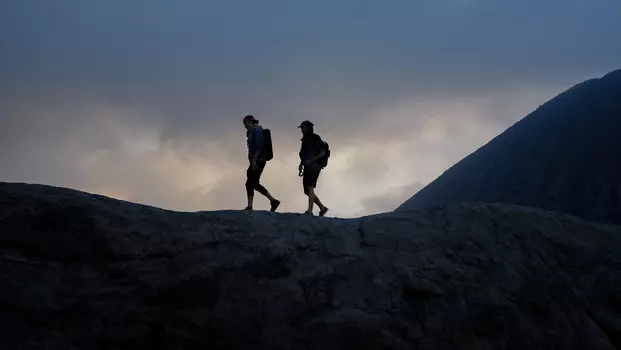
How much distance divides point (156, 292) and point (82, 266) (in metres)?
0.94

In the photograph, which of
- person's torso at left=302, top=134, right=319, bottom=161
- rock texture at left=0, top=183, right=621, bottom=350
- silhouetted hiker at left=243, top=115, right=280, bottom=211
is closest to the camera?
rock texture at left=0, top=183, right=621, bottom=350

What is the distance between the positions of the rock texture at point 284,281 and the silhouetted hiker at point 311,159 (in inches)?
49.3

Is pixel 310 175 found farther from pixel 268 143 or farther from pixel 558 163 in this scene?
pixel 558 163

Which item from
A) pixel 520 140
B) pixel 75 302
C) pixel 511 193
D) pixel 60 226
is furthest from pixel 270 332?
pixel 520 140

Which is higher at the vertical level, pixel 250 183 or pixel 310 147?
pixel 310 147

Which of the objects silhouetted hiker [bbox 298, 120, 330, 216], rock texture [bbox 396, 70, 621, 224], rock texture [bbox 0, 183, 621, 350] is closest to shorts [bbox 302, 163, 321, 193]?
silhouetted hiker [bbox 298, 120, 330, 216]

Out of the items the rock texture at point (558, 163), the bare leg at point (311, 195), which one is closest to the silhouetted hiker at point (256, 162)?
the bare leg at point (311, 195)

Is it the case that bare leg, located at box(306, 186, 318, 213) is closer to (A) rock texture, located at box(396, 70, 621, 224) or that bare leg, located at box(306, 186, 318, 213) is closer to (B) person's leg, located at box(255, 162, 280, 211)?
(B) person's leg, located at box(255, 162, 280, 211)

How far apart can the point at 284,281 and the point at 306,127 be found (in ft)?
11.5

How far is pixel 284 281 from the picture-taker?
712cm

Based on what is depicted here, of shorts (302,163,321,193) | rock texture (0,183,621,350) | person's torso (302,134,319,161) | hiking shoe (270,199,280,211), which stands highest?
person's torso (302,134,319,161)

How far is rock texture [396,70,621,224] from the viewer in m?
13.4

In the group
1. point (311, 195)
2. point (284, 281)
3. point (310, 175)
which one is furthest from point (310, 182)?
point (284, 281)

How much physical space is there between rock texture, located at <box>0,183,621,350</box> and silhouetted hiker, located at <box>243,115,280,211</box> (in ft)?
4.16
